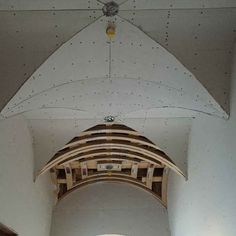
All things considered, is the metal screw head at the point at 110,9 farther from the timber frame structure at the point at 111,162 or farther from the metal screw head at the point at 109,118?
the timber frame structure at the point at 111,162

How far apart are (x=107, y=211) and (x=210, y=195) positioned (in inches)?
123

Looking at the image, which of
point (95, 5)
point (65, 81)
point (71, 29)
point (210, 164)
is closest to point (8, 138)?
point (65, 81)

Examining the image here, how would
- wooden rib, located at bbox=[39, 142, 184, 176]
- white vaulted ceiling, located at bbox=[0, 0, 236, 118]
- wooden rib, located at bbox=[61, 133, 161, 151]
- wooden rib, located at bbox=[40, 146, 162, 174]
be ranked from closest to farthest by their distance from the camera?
1. white vaulted ceiling, located at bbox=[0, 0, 236, 118]
2. wooden rib, located at bbox=[61, 133, 161, 151]
3. wooden rib, located at bbox=[39, 142, 184, 176]
4. wooden rib, located at bbox=[40, 146, 162, 174]

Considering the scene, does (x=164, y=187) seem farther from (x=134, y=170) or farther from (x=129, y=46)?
(x=129, y=46)

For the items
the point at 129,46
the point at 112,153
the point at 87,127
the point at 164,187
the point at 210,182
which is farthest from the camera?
the point at 164,187

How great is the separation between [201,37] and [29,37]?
1.61 m

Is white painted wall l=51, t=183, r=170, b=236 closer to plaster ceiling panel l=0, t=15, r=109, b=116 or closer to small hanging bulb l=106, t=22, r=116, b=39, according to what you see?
plaster ceiling panel l=0, t=15, r=109, b=116

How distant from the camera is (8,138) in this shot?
4355mm

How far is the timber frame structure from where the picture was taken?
5.48 metres

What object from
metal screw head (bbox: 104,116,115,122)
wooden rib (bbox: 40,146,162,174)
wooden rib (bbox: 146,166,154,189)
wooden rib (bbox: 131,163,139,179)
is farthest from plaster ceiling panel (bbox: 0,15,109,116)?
wooden rib (bbox: 146,166,154,189)

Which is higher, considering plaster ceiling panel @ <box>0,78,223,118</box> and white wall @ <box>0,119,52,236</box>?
plaster ceiling panel @ <box>0,78,223,118</box>

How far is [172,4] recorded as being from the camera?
310cm

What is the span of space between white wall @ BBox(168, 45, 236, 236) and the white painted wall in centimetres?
109

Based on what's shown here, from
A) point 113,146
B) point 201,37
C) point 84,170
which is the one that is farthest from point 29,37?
point 84,170
